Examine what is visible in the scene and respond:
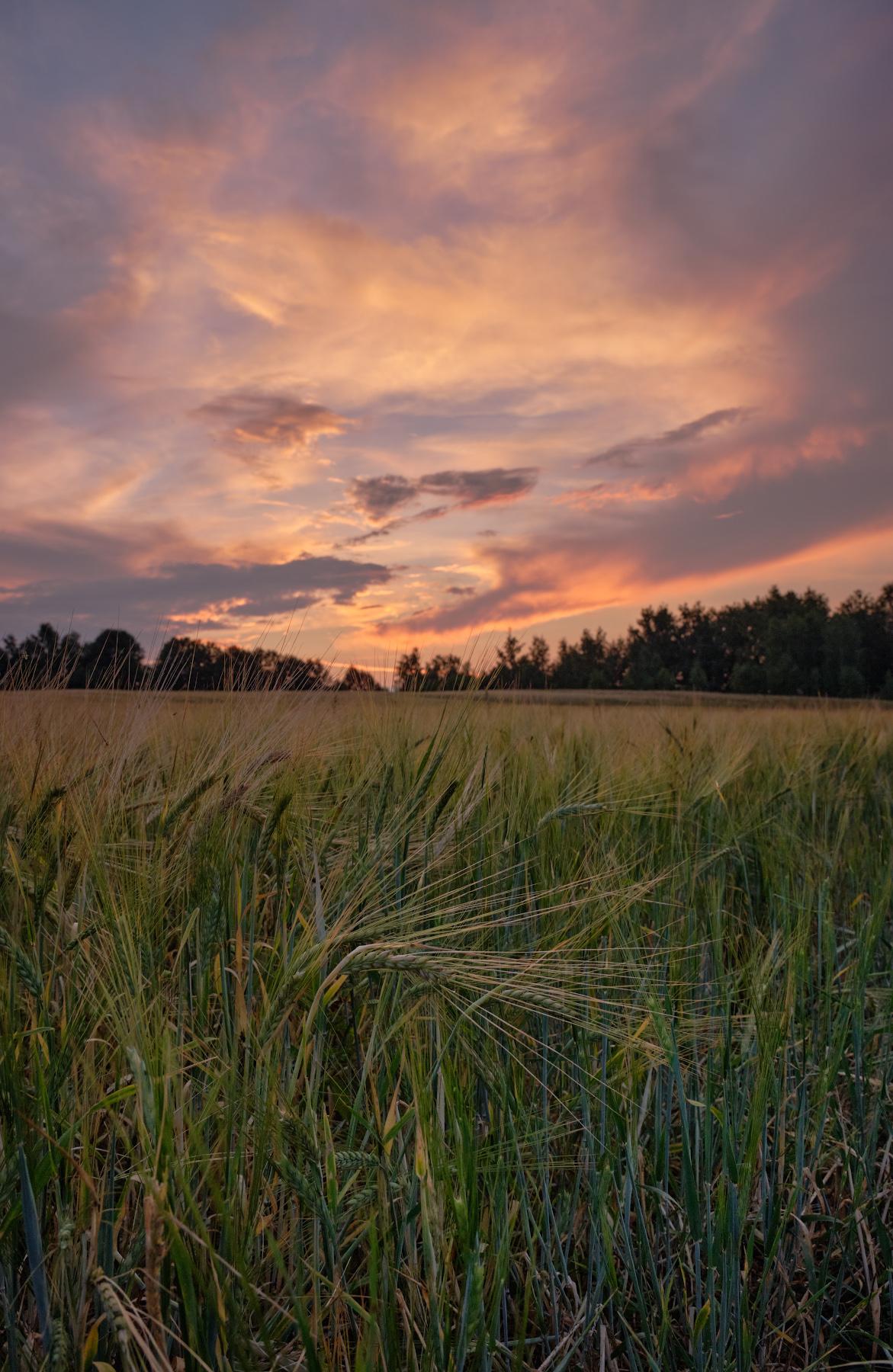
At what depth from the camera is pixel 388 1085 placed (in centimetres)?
121

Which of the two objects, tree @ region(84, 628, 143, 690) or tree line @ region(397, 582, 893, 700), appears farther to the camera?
Result: tree line @ region(397, 582, 893, 700)

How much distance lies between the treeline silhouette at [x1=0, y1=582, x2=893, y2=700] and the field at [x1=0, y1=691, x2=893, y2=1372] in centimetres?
13

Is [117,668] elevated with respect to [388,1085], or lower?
elevated

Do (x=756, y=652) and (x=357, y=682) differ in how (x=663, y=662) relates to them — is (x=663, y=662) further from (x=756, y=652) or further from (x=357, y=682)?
(x=357, y=682)

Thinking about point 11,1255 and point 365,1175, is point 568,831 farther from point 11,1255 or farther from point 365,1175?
point 11,1255

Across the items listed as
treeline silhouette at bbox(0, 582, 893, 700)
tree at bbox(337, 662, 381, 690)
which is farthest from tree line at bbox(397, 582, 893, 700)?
tree at bbox(337, 662, 381, 690)

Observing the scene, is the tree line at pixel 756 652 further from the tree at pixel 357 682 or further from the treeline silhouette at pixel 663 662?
the tree at pixel 357 682

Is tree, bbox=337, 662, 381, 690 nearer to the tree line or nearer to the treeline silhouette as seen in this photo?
the treeline silhouette

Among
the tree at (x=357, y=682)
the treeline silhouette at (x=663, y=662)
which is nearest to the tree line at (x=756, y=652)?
the treeline silhouette at (x=663, y=662)

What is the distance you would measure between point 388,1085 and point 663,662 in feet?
184

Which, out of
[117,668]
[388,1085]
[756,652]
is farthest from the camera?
[756,652]

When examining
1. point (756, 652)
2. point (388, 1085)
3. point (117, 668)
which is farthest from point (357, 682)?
point (756, 652)

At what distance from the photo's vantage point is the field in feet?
2.86

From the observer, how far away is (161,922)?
1.35 metres
